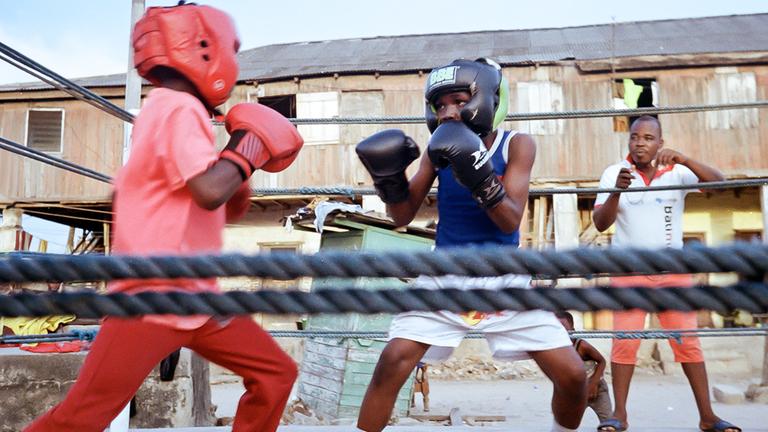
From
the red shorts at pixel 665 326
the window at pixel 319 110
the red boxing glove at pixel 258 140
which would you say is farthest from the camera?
the window at pixel 319 110

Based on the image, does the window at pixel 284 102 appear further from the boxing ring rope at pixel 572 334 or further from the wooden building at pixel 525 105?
the boxing ring rope at pixel 572 334

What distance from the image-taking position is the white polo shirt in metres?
2.98

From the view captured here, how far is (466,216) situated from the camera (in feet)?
6.89

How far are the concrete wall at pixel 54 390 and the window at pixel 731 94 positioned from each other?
11680mm

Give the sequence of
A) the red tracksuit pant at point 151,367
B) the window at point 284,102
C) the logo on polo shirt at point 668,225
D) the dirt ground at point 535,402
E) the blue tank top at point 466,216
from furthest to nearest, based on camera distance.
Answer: the window at point 284,102, the dirt ground at point 535,402, the logo on polo shirt at point 668,225, the blue tank top at point 466,216, the red tracksuit pant at point 151,367

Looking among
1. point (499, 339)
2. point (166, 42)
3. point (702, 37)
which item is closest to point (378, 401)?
point (499, 339)

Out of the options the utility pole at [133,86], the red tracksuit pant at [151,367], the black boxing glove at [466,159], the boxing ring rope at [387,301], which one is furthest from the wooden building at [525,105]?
the boxing ring rope at [387,301]

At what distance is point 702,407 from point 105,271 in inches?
99.2

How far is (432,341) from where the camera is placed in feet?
6.35

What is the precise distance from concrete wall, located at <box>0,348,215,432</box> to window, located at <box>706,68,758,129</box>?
1168 centimetres

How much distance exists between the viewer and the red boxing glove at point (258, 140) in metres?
1.61

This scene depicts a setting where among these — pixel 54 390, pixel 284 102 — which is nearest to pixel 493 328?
pixel 54 390

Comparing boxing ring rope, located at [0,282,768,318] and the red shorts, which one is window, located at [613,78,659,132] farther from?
boxing ring rope, located at [0,282,768,318]

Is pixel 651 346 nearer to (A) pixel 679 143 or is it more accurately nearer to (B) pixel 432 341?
(A) pixel 679 143
